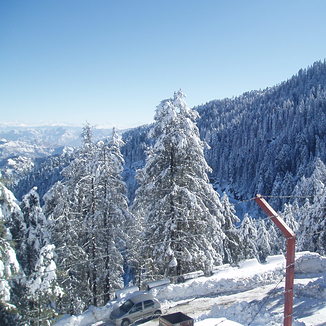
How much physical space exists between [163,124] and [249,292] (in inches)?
415

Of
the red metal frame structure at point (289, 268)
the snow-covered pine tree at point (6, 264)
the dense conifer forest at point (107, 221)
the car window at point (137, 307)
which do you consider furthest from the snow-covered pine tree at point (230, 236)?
the red metal frame structure at point (289, 268)

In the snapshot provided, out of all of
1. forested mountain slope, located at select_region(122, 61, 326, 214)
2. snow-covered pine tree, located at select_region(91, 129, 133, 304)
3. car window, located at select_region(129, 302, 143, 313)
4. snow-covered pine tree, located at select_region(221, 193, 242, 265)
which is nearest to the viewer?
car window, located at select_region(129, 302, 143, 313)

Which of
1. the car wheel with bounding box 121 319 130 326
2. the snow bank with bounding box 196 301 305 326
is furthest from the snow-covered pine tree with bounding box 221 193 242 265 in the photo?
the car wheel with bounding box 121 319 130 326

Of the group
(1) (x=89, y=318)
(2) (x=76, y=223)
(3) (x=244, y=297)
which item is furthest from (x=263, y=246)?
(1) (x=89, y=318)

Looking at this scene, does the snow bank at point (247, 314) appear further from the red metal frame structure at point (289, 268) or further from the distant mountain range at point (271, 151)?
the distant mountain range at point (271, 151)

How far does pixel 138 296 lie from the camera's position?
55.5 feet

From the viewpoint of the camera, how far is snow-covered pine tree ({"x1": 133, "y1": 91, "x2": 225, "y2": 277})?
61.9 ft

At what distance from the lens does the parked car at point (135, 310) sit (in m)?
16.1

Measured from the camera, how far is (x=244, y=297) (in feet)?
59.0

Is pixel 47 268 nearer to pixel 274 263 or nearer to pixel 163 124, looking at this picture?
pixel 163 124

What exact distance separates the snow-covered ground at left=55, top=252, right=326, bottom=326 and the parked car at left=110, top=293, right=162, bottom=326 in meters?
0.52

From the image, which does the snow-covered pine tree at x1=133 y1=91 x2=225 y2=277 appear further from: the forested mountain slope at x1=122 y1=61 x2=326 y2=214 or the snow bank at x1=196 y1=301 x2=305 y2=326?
the forested mountain slope at x1=122 y1=61 x2=326 y2=214

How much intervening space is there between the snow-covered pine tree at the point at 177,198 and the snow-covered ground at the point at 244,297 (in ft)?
4.54

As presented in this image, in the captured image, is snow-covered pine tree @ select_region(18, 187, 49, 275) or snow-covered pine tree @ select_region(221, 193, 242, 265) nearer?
snow-covered pine tree @ select_region(18, 187, 49, 275)
